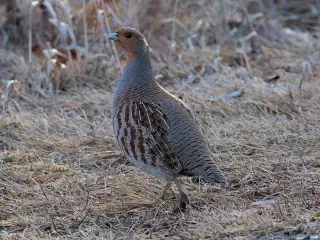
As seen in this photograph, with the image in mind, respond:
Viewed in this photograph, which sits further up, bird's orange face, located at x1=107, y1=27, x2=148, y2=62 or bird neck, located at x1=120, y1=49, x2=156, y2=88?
bird's orange face, located at x1=107, y1=27, x2=148, y2=62

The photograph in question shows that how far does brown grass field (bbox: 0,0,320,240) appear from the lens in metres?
4.71

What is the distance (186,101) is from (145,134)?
7.56 ft

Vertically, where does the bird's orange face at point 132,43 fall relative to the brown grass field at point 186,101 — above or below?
above

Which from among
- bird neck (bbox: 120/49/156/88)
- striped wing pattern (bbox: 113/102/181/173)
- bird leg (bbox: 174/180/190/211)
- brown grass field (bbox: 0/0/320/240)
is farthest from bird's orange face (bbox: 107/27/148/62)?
bird leg (bbox: 174/180/190/211)

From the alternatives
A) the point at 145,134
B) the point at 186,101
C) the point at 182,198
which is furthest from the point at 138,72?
A: the point at 186,101

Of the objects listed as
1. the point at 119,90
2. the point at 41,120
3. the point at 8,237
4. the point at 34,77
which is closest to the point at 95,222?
the point at 8,237

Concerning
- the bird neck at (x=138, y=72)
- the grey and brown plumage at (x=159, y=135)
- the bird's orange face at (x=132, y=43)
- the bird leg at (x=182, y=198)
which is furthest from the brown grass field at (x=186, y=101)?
the bird's orange face at (x=132, y=43)

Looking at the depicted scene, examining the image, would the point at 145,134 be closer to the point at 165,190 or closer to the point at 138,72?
the point at 165,190

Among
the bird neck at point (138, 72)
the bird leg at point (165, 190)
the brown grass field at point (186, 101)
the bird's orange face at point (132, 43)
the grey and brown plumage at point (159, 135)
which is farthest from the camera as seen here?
the bird's orange face at point (132, 43)

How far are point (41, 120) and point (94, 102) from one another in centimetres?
77

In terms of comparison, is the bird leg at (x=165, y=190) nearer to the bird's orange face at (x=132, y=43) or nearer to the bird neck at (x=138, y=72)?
the bird neck at (x=138, y=72)

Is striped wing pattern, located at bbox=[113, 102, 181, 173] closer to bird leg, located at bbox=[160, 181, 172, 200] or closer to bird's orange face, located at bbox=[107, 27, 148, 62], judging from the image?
bird leg, located at bbox=[160, 181, 172, 200]

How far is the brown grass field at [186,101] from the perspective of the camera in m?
4.71

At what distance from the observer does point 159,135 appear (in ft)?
16.1
